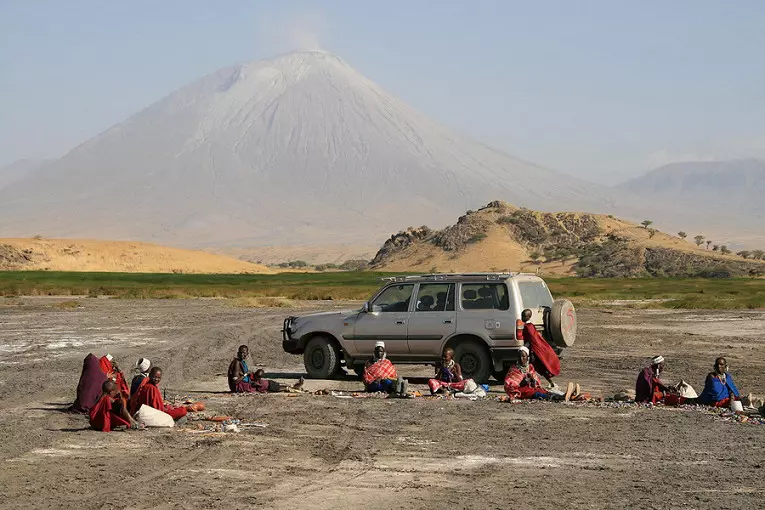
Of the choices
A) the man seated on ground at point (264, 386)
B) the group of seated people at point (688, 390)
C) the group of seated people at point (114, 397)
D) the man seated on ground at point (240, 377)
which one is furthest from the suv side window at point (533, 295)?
the group of seated people at point (114, 397)

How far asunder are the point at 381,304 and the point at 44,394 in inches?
240

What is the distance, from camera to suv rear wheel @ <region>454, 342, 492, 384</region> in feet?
65.3

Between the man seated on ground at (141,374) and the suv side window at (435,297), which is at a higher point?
the suv side window at (435,297)

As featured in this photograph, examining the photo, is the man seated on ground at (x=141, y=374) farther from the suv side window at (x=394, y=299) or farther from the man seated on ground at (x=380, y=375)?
the suv side window at (x=394, y=299)

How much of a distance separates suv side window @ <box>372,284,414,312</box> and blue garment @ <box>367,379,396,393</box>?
1.80 metres

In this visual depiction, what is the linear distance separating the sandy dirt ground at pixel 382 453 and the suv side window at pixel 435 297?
1721 millimetres

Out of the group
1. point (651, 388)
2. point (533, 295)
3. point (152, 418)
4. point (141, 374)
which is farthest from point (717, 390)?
point (141, 374)

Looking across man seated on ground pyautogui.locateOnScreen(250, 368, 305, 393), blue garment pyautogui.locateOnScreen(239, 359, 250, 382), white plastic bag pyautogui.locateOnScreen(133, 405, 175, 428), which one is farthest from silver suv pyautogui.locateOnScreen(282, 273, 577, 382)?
white plastic bag pyautogui.locateOnScreen(133, 405, 175, 428)

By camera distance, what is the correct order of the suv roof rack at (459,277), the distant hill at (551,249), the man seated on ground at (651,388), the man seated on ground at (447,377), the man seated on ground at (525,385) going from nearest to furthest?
the man seated on ground at (651,388) → the man seated on ground at (525,385) → the man seated on ground at (447,377) → the suv roof rack at (459,277) → the distant hill at (551,249)

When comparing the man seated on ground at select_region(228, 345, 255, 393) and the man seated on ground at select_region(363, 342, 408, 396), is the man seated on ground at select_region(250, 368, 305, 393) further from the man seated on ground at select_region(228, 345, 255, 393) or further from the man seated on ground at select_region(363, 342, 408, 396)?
the man seated on ground at select_region(363, 342, 408, 396)

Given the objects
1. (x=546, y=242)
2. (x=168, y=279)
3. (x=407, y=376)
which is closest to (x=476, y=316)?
(x=407, y=376)

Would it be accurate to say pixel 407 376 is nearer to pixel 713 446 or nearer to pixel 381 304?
pixel 381 304

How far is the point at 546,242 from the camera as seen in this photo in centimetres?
11325

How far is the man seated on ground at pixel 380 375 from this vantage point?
19094 millimetres
